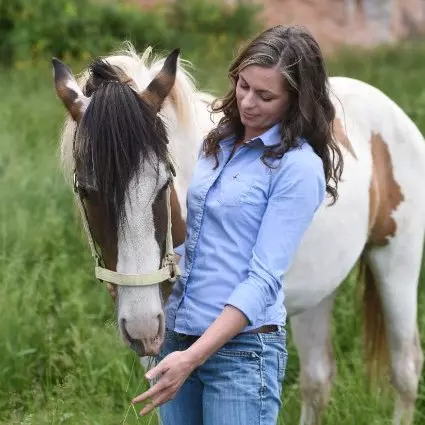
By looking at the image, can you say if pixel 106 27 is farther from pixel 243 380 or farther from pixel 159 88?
pixel 243 380

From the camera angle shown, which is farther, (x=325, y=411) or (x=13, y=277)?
(x=13, y=277)

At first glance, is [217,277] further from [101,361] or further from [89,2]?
[89,2]

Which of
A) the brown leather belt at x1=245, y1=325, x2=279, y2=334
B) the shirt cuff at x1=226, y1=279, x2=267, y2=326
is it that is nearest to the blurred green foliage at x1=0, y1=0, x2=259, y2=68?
the brown leather belt at x1=245, y1=325, x2=279, y2=334

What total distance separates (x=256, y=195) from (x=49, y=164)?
14.7 feet

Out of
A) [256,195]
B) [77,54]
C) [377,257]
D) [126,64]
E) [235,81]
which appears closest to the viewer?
[256,195]

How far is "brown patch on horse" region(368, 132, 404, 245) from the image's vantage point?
3.80m

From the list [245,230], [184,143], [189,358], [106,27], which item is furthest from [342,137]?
[106,27]

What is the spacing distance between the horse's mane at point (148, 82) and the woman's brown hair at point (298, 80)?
53 centimetres

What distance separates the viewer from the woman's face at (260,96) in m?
2.12

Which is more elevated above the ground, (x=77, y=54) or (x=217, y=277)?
(x=217, y=277)

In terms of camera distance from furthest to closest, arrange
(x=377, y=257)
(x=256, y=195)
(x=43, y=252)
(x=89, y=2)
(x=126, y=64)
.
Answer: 1. (x=89, y=2)
2. (x=43, y=252)
3. (x=377, y=257)
4. (x=126, y=64)
5. (x=256, y=195)

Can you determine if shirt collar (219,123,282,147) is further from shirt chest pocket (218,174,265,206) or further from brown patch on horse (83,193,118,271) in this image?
brown patch on horse (83,193,118,271)

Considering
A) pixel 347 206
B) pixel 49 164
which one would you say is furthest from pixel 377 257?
pixel 49 164

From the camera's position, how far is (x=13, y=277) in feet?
14.6
